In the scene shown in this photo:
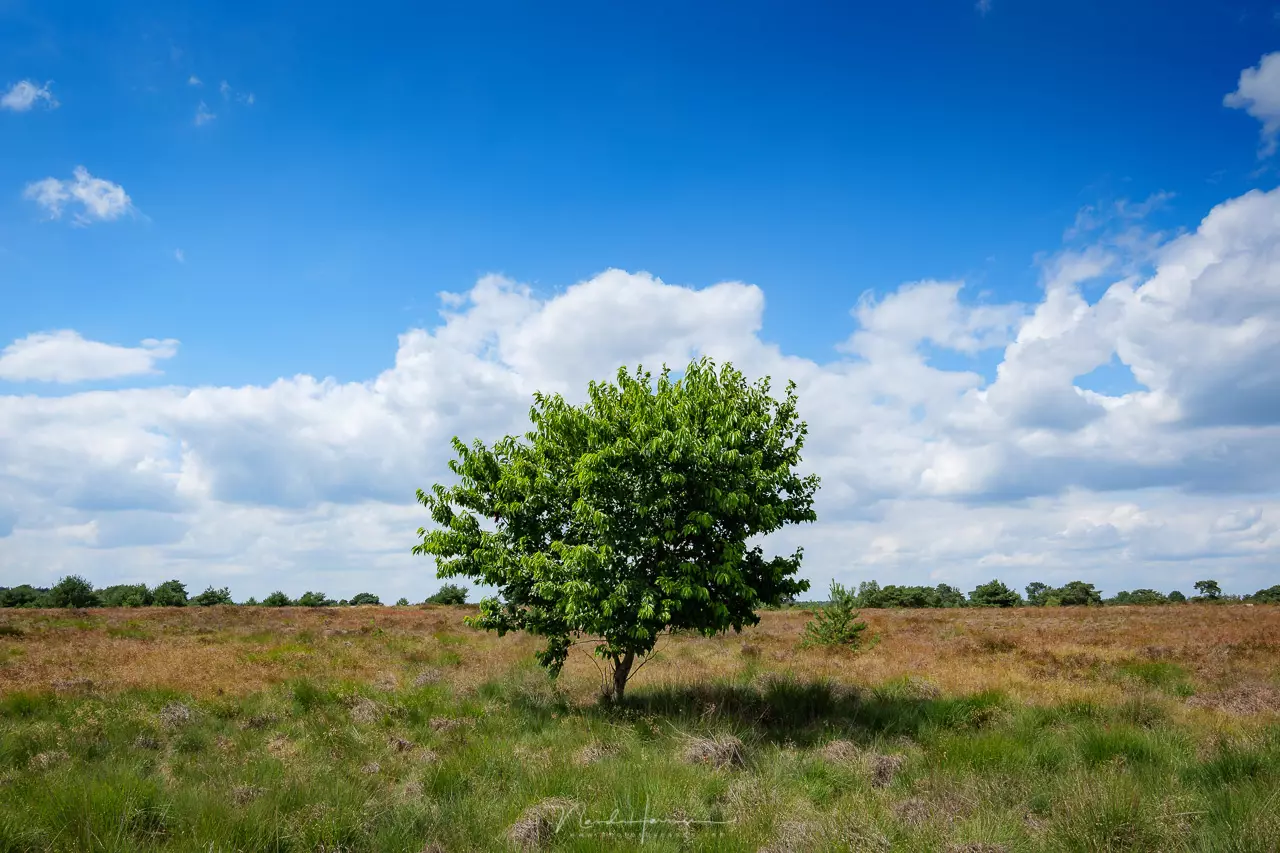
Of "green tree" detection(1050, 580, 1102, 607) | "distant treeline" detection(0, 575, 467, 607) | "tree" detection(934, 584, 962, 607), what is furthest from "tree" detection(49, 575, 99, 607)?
"green tree" detection(1050, 580, 1102, 607)

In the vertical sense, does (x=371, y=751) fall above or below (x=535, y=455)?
below

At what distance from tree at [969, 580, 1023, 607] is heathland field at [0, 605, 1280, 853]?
5138cm

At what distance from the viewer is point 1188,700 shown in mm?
15938

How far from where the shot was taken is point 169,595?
197 feet

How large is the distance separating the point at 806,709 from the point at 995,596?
67.7 meters

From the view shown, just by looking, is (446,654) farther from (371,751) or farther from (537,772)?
(537,772)

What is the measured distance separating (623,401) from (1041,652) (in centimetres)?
1962

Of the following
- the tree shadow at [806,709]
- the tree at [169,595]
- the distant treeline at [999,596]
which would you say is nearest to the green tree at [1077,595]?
the distant treeline at [999,596]

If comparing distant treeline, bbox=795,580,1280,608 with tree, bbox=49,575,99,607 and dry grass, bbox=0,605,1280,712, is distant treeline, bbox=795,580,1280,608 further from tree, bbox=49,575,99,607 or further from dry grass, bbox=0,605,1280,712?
tree, bbox=49,575,99,607

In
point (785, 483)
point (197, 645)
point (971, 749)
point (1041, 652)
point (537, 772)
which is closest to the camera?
point (537, 772)

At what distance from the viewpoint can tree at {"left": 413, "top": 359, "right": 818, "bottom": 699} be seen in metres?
12.6

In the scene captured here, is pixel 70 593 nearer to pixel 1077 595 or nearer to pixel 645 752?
pixel 645 752

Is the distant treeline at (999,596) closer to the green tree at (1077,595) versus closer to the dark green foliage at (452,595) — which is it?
the green tree at (1077,595)

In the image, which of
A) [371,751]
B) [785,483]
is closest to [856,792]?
[785,483]
